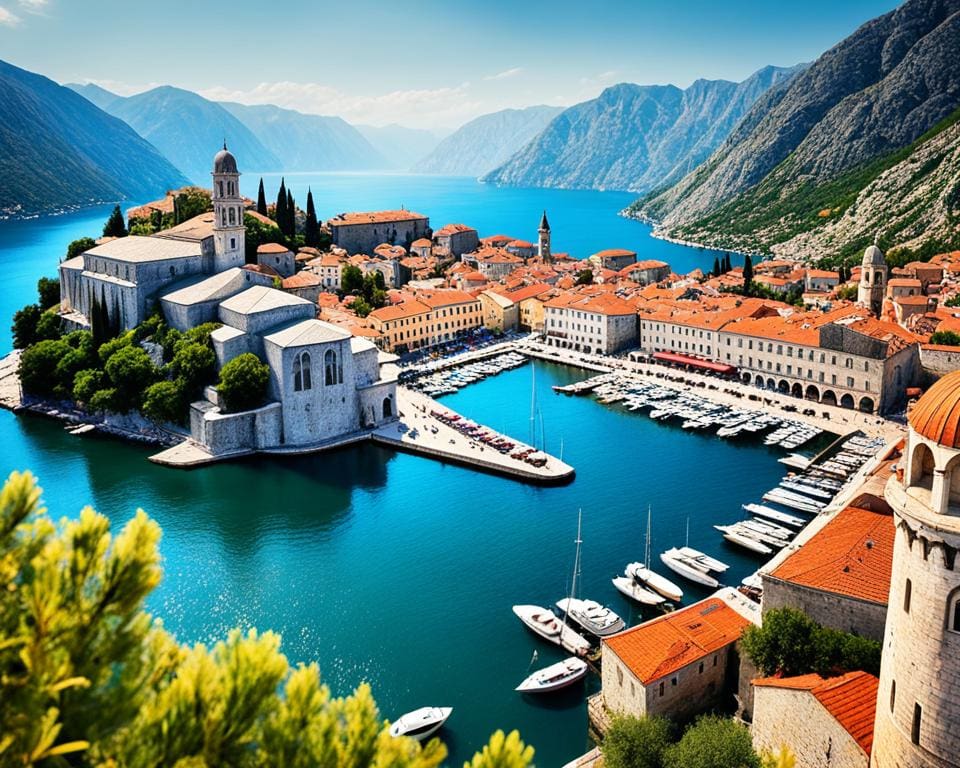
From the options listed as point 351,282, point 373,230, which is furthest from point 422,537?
point 373,230

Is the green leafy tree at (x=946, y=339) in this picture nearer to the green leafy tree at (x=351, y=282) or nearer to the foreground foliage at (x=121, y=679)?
the green leafy tree at (x=351, y=282)

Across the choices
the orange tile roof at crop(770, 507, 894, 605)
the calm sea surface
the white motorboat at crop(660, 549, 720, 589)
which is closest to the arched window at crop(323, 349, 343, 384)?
the calm sea surface

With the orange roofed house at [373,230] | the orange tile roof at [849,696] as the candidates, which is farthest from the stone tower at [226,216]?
the orange tile roof at [849,696]

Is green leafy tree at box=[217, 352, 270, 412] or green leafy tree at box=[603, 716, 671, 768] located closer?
green leafy tree at box=[603, 716, 671, 768]

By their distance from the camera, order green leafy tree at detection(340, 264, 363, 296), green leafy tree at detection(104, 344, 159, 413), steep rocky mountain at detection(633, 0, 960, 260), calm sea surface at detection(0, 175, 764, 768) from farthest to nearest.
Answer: steep rocky mountain at detection(633, 0, 960, 260), green leafy tree at detection(340, 264, 363, 296), green leafy tree at detection(104, 344, 159, 413), calm sea surface at detection(0, 175, 764, 768)

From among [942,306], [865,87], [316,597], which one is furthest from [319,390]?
[865,87]

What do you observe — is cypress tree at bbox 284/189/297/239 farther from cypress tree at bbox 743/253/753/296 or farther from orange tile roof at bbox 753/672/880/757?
orange tile roof at bbox 753/672/880/757
